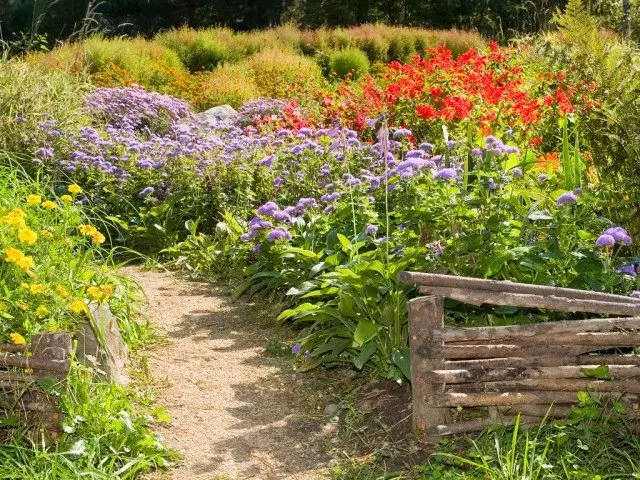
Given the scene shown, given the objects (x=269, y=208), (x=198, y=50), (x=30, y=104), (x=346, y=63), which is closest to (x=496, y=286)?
(x=269, y=208)

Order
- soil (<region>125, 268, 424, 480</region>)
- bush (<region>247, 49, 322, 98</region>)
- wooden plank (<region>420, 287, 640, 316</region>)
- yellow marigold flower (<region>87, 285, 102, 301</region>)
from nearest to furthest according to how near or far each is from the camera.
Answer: wooden plank (<region>420, 287, 640, 316</region>), soil (<region>125, 268, 424, 480</region>), yellow marigold flower (<region>87, 285, 102, 301</region>), bush (<region>247, 49, 322, 98</region>)

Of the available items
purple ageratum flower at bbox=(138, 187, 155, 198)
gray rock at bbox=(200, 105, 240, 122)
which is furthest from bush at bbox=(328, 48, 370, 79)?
purple ageratum flower at bbox=(138, 187, 155, 198)

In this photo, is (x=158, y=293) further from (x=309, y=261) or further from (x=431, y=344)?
(x=431, y=344)

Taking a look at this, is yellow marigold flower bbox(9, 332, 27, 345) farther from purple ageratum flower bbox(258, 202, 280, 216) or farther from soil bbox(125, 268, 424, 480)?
purple ageratum flower bbox(258, 202, 280, 216)

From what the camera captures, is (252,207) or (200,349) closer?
(200,349)

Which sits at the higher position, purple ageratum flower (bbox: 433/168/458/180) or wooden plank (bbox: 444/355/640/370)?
purple ageratum flower (bbox: 433/168/458/180)

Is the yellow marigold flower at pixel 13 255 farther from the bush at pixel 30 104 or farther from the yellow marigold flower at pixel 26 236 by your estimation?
the bush at pixel 30 104

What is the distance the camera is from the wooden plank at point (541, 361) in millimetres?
3824

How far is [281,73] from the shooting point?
537 inches

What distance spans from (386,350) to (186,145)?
389cm

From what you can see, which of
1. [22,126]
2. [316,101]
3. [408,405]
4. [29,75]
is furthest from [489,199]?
[316,101]

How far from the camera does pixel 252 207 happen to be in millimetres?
7270

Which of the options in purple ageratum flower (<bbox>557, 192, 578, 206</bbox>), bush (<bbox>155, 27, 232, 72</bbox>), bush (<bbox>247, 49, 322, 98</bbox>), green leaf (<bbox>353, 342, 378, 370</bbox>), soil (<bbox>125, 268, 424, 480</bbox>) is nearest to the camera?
soil (<bbox>125, 268, 424, 480</bbox>)

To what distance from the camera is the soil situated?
3988 millimetres
